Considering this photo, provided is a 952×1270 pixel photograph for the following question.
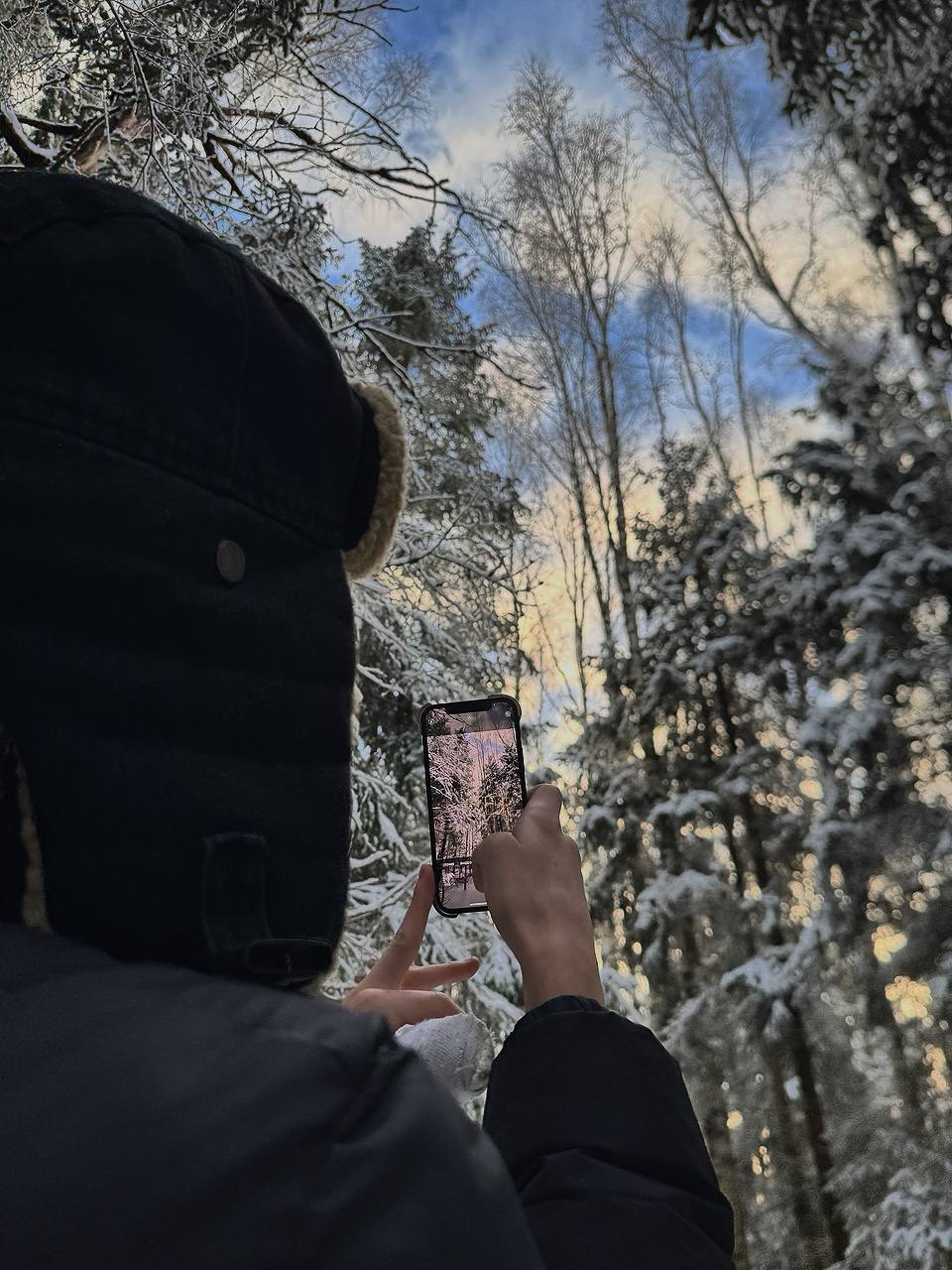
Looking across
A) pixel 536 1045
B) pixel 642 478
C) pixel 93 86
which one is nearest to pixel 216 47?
pixel 93 86

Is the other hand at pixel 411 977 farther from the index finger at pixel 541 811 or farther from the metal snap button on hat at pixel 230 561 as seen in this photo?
the metal snap button on hat at pixel 230 561

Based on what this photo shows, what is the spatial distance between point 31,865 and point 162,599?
0.44 feet

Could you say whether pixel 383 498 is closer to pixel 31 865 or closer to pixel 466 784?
pixel 31 865

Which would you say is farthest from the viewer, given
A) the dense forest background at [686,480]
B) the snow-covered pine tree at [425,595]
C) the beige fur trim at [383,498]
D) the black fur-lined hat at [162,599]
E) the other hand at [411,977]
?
the snow-covered pine tree at [425,595]

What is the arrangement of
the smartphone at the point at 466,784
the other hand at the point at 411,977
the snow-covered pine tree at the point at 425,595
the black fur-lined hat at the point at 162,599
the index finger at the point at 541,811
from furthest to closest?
the snow-covered pine tree at the point at 425,595, the smartphone at the point at 466,784, the other hand at the point at 411,977, the index finger at the point at 541,811, the black fur-lined hat at the point at 162,599

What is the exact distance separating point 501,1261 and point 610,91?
7590 millimetres

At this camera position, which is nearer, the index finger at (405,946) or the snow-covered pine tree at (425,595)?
the index finger at (405,946)

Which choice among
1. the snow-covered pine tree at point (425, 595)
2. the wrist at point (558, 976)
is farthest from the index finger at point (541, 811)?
the snow-covered pine tree at point (425, 595)

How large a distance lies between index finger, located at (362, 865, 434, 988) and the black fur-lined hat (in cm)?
37

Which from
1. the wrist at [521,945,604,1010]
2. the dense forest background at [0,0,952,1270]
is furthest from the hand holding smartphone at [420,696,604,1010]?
the dense forest background at [0,0,952,1270]

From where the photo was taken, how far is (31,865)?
0.38 meters

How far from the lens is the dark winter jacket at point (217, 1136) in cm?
29

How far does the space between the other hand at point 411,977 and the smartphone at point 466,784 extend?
0.05 meters

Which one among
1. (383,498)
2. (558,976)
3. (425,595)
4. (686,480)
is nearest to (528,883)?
(558,976)
